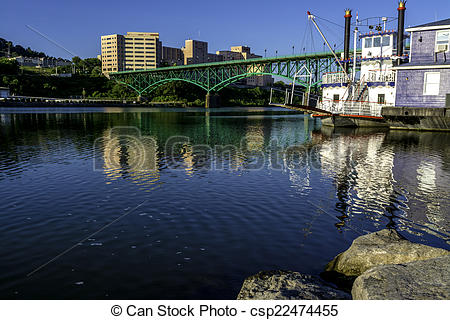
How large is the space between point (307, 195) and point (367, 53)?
4231 cm

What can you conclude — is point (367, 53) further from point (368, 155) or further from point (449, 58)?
point (368, 155)

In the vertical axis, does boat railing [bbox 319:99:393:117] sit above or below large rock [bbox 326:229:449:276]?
above

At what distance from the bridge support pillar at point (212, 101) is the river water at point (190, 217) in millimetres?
130124

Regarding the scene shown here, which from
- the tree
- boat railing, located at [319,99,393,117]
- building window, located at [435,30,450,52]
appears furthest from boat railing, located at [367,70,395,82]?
the tree

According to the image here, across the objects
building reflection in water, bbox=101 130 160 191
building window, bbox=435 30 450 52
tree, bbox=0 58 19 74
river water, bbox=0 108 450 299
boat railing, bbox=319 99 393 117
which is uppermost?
tree, bbox=0 58 19 74

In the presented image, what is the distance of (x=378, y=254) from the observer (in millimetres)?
8156

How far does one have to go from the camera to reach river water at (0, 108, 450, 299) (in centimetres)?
838

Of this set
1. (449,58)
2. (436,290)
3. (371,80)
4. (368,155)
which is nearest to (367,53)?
(371,80)

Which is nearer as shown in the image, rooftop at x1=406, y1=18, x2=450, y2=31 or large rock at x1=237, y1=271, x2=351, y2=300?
large rock at x1=237, y1=271, x2=351, y2=300

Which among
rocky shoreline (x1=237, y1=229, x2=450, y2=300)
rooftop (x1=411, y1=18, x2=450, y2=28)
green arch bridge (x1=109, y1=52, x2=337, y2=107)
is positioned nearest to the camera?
rocky shoreline (x1=237, y1=229, x2=450, y2=300)

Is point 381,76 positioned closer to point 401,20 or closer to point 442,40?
point 442,40

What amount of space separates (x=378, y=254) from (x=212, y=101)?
149m

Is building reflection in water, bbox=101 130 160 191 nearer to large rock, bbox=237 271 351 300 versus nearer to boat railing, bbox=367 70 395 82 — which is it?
large rock, bbox=237 271 351 300

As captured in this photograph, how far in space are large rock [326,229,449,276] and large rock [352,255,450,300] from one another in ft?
1.94
